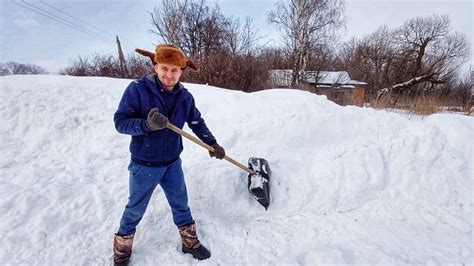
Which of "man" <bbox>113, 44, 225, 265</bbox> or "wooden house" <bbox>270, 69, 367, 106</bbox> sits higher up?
"wooden house" <bbox>270, 69, 367, 106</bbox>

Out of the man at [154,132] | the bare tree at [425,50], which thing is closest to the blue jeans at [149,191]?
the man at [154,132]

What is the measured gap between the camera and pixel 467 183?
2842 mm

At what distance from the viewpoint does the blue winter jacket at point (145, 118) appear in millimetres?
1584

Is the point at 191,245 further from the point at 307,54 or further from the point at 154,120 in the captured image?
the point at 307,54

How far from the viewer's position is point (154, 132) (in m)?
1.69

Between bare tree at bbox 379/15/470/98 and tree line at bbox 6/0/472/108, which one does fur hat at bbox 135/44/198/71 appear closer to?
tree line at bbox 6/0/472/108

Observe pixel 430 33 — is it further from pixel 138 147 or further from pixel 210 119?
pixel 138 147

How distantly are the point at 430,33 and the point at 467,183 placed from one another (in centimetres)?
2660

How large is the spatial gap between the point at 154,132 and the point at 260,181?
3.91 feet

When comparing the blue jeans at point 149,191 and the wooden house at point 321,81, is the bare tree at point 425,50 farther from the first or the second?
the blue jeans at point 149,191

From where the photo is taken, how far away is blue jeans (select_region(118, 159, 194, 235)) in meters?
1.72

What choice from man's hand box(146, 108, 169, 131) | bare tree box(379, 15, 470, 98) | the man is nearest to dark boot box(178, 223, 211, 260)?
the man

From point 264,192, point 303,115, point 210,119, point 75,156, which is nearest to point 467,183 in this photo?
point 303,115

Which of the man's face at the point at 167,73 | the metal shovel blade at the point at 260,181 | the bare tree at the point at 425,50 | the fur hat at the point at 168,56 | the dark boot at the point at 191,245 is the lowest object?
the dark boot at the point at 191,245
